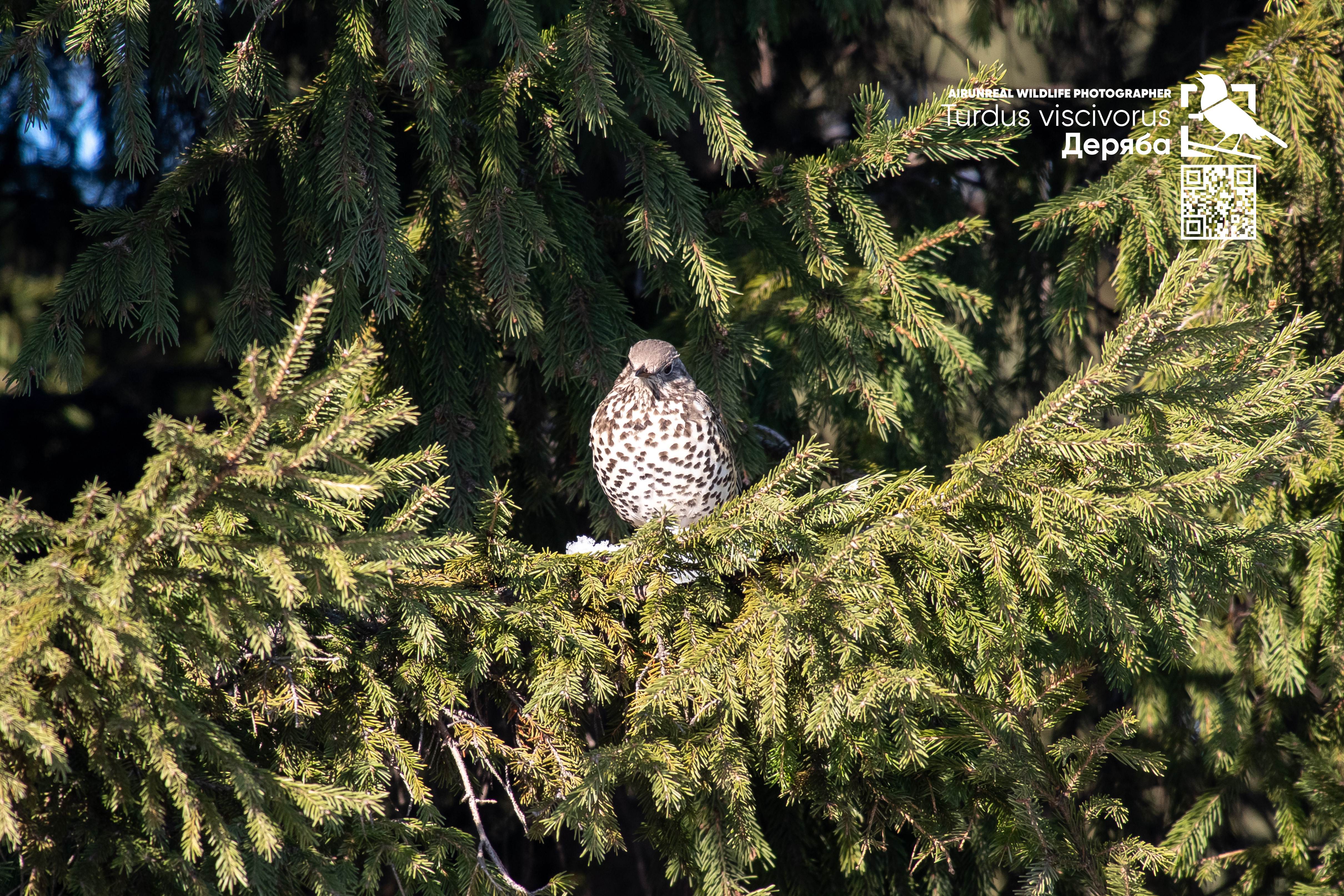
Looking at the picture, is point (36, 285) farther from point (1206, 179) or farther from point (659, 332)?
point (1206, 179)

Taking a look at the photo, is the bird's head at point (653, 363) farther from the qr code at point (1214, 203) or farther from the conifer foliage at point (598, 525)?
the qr code at point (1214, 203)

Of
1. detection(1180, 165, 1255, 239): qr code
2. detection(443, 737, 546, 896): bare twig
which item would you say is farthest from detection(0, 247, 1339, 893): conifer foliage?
detection(1180, 165, 1255, 239): qr code

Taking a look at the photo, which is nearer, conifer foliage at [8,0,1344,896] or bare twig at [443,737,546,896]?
conifer foliage at [8,0,1344,896]

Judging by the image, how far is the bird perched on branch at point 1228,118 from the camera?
8.85ft

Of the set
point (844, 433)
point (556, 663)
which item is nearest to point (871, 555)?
point (556, 663)

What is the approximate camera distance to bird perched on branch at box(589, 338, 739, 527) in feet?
9.04

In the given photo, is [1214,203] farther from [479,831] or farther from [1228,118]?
[479,831]

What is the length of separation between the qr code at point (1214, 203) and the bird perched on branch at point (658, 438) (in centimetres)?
149

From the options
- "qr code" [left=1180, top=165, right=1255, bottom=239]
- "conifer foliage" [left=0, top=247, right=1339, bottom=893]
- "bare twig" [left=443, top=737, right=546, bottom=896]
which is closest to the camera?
"conifer foliage" [left=0, top=247, right=1339, bottom=893]

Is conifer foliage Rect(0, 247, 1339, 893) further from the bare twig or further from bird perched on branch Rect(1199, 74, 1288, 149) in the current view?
bird perched on branch Rect(1199, 74, 1288, 149)

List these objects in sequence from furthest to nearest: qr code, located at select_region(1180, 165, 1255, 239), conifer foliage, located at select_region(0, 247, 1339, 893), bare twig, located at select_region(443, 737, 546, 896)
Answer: qr code, located at select_region(1180, 165, 1255, 239) → bare twig, located at select_region(443, 737, 546, 896) → conifer foliage, located at select_region(0, 247, 1339, 893)

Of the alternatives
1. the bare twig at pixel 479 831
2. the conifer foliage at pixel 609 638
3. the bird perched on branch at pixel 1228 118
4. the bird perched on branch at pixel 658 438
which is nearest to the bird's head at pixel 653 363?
the bird perched on branch at pixel 658 438

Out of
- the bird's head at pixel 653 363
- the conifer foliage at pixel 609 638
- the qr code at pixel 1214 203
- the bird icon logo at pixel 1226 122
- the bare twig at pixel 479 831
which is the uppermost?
the bird icon logo at pixel 1226 122

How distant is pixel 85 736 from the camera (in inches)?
59.4
